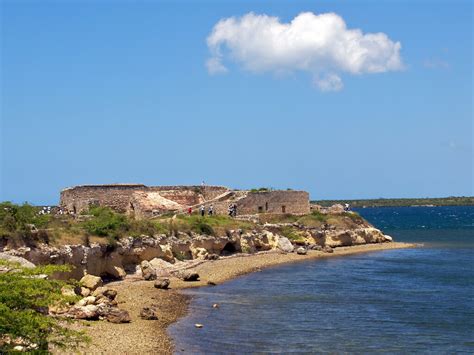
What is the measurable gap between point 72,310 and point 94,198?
31030mm

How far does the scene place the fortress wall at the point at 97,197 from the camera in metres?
51.5

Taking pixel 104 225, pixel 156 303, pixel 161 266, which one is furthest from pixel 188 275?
pixel 156 303

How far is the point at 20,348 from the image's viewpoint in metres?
13.1

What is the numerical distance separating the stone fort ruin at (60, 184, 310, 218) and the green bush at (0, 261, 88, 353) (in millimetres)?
35651

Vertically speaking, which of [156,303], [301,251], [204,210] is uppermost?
[204,210]

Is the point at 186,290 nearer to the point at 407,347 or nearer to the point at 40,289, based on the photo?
the point at 407,347

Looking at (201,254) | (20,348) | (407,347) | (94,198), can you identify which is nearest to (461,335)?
(407,347)

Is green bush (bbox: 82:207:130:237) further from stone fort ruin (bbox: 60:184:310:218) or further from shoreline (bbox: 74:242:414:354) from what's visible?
stone fort ruin (bbox: 60:184:310:218)

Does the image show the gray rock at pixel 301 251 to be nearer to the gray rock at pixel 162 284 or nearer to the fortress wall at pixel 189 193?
the fortress wall at pixel 189 193

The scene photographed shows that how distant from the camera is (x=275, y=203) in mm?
58500

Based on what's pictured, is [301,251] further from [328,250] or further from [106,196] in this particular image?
[106,196]

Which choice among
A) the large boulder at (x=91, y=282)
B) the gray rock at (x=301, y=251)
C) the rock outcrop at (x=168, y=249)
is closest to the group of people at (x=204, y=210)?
the rock outcrop at (x=168, y=249)

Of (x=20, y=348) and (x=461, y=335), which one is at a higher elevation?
(x=20, y=348)

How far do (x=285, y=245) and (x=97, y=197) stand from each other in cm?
1506
